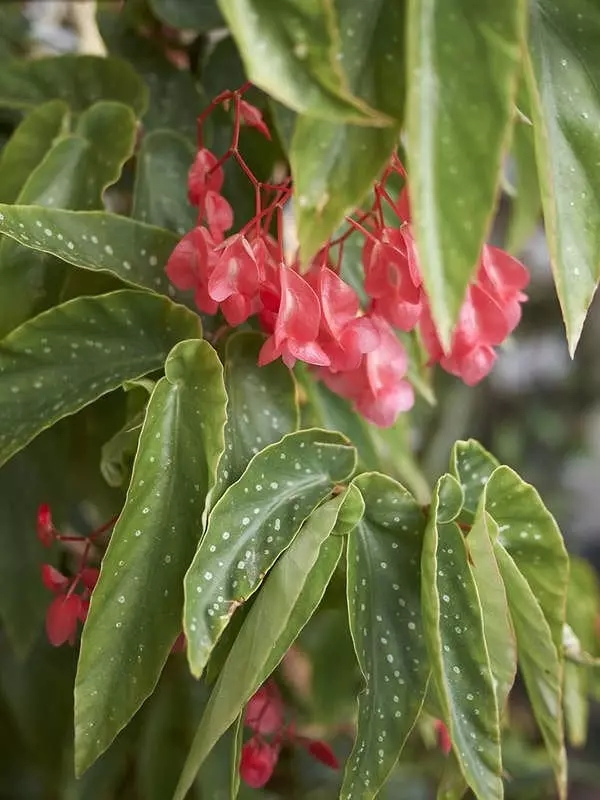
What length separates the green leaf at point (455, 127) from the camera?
0.29 m

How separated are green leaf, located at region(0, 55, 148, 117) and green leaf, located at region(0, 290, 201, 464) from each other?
20cm

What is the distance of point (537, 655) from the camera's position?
0.47 metres

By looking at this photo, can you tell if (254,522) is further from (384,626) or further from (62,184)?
(62,184)

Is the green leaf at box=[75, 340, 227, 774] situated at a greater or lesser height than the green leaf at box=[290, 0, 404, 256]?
lesser

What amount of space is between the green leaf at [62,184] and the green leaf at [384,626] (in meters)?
0.22

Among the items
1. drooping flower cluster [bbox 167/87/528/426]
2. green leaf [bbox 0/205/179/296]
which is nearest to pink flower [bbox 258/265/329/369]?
drooping flower cluster [bbox 167/87/528/426]

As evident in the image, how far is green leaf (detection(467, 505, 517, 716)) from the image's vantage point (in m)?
0.42

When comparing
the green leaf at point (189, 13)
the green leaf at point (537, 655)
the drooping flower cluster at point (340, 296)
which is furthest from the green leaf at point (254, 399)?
the green leaf at point (189, 13)

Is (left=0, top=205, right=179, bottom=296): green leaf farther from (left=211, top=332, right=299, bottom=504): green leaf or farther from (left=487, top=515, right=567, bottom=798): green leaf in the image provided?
(left=487, top=515, right=567, bottom=798): green leaf

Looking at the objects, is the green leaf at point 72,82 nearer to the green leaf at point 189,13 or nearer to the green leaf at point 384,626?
the green leaf at point 189,13

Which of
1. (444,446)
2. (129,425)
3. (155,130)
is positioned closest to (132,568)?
(129,425)

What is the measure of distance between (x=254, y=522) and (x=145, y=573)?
0.06 meters

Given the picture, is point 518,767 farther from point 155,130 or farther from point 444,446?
point 155,130

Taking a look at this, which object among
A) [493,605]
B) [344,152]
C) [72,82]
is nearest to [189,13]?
[72,82]
